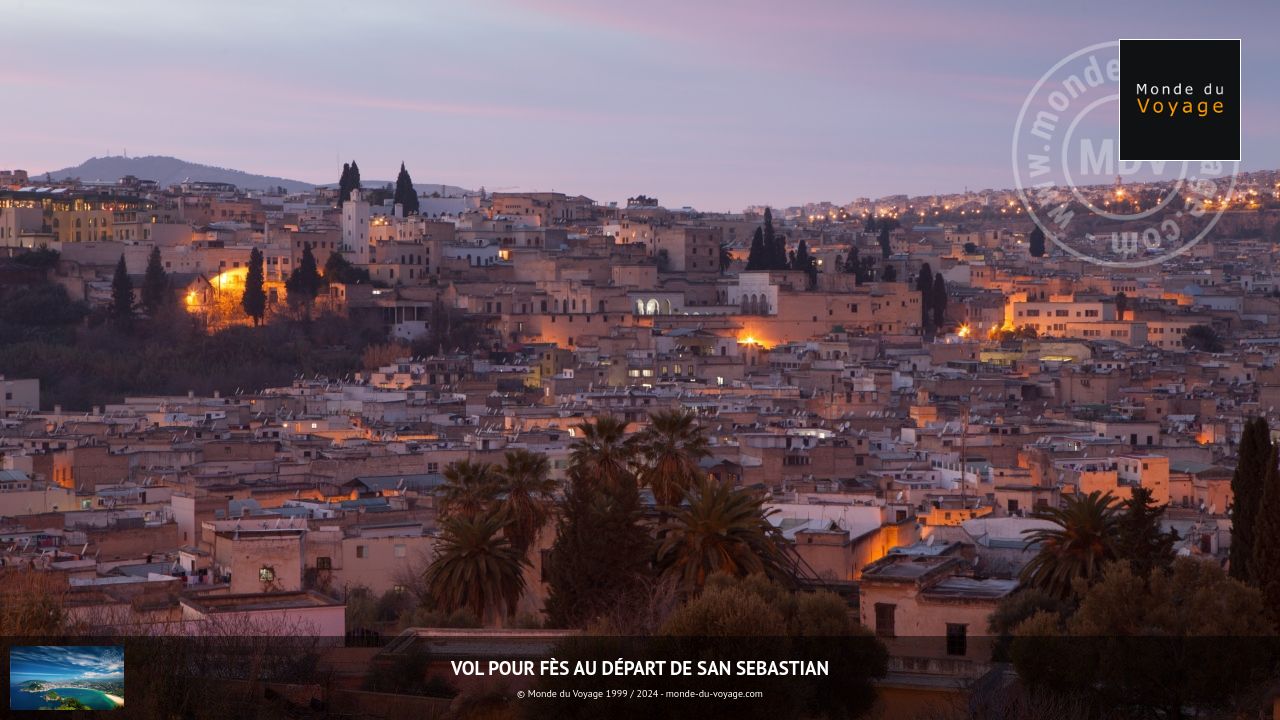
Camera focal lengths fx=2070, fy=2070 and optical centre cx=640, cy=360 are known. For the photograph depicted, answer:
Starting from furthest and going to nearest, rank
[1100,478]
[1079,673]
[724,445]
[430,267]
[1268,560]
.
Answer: [430,267] → [724,445] → [1100,478] → [1268,560] → [1079,673]

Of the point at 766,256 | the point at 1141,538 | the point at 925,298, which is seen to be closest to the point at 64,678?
the point at 1141,538

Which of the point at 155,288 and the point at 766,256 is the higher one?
the point at 766,256

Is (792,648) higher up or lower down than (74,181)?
lower down

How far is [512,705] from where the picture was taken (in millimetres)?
10984

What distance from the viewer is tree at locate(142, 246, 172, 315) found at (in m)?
47.9

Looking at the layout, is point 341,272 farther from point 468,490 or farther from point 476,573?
point 476,573

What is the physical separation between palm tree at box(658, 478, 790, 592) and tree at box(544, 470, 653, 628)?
263mm

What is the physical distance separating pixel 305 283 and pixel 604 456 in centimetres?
3258

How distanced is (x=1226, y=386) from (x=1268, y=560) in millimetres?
28885

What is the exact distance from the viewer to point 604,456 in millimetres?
17656

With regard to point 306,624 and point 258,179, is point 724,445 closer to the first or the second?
point 306,624

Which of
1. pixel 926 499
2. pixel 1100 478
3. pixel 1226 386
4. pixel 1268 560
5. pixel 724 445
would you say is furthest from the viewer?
pixel 1226 386

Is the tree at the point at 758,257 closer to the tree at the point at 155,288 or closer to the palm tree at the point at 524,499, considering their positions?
the tree at the point at 155,288

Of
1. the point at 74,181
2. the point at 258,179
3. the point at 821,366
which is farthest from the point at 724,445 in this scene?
the point at 258,179
